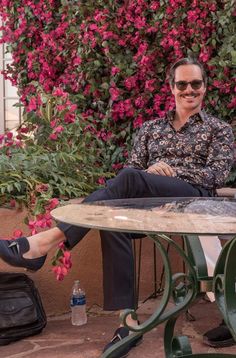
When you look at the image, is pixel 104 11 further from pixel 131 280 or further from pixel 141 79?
pixel 131 280

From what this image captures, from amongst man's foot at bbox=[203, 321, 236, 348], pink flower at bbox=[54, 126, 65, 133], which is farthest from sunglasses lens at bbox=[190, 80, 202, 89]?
man's foot at bbox=[203, 321, 236, 348]

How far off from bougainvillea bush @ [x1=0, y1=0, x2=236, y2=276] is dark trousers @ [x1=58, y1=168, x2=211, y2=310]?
1.91 ft

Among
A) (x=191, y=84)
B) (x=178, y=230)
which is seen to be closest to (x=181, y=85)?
(x=191, y=84)

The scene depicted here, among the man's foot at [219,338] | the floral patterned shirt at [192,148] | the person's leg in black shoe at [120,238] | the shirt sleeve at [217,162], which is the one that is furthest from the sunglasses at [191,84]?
the man's foot at [219,338]

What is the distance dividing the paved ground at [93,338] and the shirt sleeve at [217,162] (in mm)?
711

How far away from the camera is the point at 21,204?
11.3 ft

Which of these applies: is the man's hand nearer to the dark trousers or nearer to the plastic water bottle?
the dark trousers

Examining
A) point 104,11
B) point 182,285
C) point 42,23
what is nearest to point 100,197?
point 182,285

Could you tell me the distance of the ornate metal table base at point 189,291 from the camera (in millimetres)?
2031

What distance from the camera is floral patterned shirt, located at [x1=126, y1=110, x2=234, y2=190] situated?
332 centimetres

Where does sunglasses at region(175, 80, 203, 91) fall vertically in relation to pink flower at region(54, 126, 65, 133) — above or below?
above

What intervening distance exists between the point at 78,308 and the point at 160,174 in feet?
2.75

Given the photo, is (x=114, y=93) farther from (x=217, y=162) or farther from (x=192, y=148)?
(x=217, y=162)

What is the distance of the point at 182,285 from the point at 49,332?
104 centimetres
